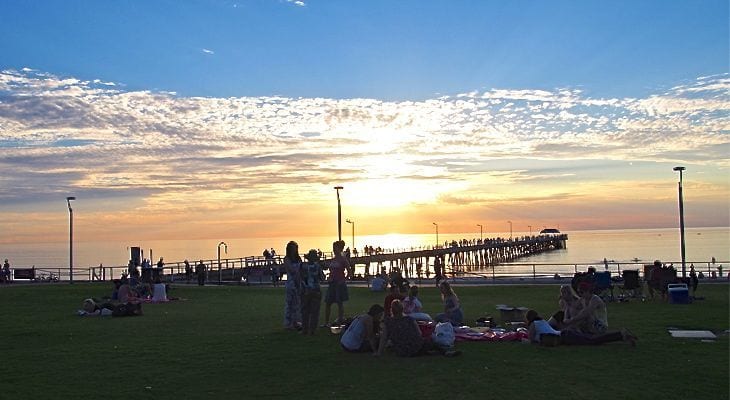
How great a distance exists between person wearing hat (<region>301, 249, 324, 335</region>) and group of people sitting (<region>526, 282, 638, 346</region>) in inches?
152

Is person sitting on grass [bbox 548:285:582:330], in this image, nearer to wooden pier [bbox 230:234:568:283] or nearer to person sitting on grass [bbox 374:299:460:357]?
person sitting on grass [bbox 374:299:460:357]

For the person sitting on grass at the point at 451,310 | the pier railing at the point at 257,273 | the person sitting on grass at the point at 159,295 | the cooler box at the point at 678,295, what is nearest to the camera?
the person sitting on grass at the point at 451,310

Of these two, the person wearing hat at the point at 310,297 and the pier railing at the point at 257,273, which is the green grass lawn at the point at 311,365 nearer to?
the person wearing hat at the point at 310,297

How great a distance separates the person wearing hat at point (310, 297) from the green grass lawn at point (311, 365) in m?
0.33

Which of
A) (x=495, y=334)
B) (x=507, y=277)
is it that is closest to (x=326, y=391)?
(x=495, y=334)

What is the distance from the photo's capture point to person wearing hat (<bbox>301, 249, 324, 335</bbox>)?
13.7 meters

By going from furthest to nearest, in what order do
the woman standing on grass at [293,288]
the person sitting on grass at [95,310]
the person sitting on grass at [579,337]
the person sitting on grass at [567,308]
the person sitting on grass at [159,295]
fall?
1. the person sitting on grass at [159,295]
2. the person sitting on grass at [95,310]
3. the woman standing on grass at [293,288]
4. the person sitting on grass at [567,308]
5. the person sitting on grass at [579,337]

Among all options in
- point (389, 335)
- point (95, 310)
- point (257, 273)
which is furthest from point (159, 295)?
point (257, 273)

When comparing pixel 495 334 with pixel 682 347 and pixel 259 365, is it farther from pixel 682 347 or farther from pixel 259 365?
pixel 259 365

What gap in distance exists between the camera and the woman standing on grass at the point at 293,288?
14.2 metres

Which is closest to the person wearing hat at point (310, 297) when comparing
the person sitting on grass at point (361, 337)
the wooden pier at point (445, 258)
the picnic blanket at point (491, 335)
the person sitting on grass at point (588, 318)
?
the person sitting on grass at point (361, 337)

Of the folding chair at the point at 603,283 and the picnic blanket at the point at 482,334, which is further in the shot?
the folding chair at the point at 603,283

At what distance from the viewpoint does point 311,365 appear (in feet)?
33.6

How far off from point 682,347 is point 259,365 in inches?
245
